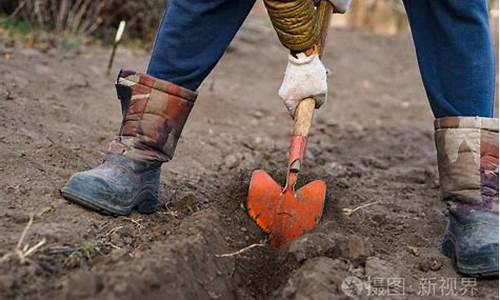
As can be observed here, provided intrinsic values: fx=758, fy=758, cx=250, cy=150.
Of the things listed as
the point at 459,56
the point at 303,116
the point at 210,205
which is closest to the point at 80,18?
the point at 210,205

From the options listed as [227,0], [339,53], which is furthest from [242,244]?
[339,53]

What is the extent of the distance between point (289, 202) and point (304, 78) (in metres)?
0.38

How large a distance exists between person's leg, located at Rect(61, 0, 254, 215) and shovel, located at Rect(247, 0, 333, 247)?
29cm

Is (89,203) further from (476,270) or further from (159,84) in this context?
(476,270)

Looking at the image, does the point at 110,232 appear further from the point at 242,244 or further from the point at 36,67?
the point at 36,67

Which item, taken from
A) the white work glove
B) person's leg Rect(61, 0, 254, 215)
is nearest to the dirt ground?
person's leg Rect(61, 0, 254, 215)

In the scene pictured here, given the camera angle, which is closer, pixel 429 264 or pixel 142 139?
pixel 429 264

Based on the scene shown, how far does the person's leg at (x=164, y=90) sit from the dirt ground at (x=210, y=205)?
13cm

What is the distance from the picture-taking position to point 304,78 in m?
2.27

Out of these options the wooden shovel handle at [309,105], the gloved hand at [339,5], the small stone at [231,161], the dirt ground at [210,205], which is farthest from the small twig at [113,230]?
the small stone at [231,161]

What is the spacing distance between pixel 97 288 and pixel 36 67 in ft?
8.56

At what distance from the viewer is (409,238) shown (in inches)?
91.4

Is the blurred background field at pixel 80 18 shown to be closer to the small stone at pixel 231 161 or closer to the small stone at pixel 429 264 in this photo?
the small stone at pixel 231 161

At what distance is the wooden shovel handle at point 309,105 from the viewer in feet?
7.46
